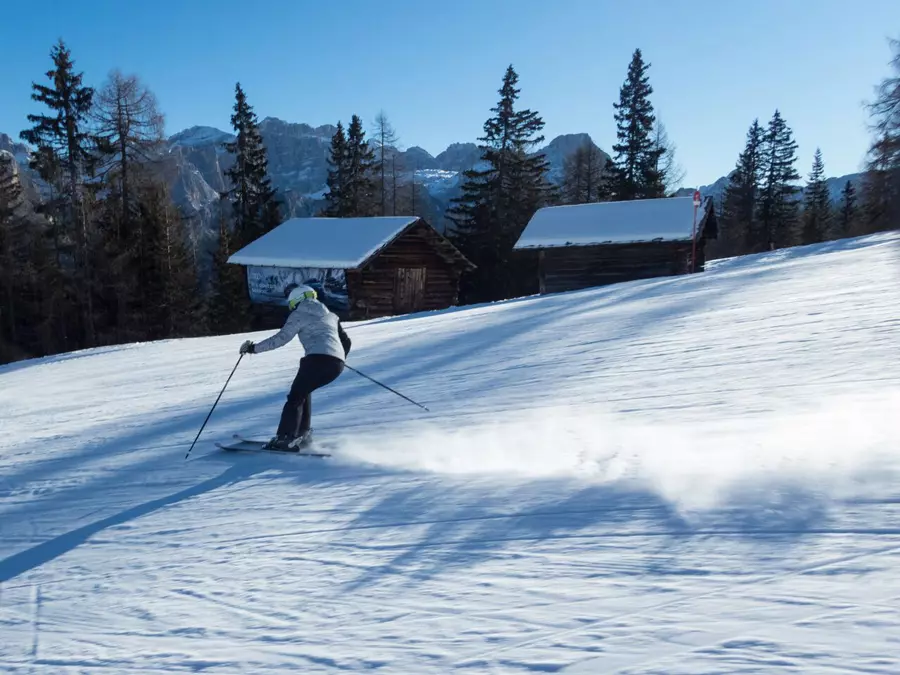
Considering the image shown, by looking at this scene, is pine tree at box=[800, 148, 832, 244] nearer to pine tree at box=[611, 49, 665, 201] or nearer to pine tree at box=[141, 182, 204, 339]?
pine tree at box=[611, 49, 665, 201]

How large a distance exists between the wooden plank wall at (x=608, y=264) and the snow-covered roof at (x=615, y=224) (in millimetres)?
450

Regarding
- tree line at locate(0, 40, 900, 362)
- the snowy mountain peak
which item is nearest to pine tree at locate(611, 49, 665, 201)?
tree line at locate(0, 40, 900, 362)

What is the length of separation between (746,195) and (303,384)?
50.6 m

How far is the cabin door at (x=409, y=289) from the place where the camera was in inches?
977

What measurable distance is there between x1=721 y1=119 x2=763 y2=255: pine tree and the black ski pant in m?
48.5

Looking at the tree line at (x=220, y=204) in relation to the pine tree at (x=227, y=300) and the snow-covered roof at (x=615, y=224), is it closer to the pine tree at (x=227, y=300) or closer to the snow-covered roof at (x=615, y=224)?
the pine tree at (x=227, y=300)

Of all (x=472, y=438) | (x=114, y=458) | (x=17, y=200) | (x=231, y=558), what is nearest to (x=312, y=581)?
(x=231, y=558)

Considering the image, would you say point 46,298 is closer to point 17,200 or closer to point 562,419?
point 17,200

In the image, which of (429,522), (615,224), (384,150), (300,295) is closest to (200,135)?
(384,150)

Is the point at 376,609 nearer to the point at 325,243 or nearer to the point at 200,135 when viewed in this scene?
the point at 325,243

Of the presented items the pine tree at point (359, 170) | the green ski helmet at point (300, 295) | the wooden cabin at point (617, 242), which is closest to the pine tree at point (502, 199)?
the pine tree at point (359, 170)

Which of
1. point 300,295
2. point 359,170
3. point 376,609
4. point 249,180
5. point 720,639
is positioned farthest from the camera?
point 359,170

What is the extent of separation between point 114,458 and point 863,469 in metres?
6.52

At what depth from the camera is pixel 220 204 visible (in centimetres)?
3841
